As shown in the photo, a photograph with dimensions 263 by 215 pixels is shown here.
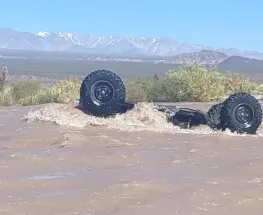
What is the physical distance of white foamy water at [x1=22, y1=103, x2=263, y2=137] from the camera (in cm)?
1235

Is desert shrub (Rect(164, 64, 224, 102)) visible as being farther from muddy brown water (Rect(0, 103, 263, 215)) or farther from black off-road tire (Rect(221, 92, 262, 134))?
black off-road tire (Rect(221, 92, 262, 134))

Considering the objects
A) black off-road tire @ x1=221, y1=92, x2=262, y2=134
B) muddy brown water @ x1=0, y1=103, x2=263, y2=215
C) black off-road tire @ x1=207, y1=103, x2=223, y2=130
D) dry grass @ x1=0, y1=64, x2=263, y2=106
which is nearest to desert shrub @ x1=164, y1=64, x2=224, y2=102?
dry grass @ x1=0, y1=64, x2=263, y2=106

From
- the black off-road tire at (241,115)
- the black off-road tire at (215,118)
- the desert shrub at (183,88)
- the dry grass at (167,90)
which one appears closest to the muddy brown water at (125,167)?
the black off-road tire at (215,118)

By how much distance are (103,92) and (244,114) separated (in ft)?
8.99

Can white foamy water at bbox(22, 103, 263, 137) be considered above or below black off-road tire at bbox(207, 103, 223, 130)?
below

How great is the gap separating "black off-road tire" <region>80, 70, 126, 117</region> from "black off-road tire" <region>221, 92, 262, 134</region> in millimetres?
2107

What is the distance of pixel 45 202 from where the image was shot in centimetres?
622

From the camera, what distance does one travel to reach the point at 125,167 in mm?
8336

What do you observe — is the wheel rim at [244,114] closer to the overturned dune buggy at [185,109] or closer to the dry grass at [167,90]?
the overturned dune buggy at [185,109]

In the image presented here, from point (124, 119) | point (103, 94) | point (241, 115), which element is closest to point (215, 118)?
point (241, 115)

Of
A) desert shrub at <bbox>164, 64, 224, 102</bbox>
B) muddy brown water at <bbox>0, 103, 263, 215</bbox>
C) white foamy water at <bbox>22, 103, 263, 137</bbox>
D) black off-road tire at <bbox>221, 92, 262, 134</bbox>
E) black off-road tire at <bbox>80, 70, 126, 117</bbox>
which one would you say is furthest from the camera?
desert shrub at <bbox>164, 64, 224, 102</bbox>

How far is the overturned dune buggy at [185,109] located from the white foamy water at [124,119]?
6.5 inches

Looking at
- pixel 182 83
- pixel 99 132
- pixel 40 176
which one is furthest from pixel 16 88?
pixel 40 176

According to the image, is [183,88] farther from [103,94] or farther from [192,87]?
[103,94]
